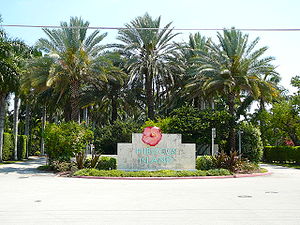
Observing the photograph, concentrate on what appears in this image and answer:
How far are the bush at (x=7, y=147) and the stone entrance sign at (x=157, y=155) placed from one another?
19619 millimetres

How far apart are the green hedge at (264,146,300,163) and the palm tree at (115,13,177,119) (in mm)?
16774

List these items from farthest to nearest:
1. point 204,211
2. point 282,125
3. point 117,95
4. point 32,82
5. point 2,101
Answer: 1. point 282,125
2. point 117,95
3. point 2,101
4. point 32,82
5. point 204,211

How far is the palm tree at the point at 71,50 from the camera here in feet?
87.1

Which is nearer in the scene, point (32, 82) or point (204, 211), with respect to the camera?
point (204, 211)

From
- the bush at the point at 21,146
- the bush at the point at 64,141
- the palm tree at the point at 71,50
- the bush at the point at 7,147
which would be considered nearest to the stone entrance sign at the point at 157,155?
the bush at the point at 64,141

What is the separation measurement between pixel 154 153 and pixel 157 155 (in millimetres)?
244

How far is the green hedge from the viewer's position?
3736cm

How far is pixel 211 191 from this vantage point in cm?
1297

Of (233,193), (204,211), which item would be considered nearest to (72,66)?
(233,193)

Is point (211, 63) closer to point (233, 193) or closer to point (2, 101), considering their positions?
point (233, 193)

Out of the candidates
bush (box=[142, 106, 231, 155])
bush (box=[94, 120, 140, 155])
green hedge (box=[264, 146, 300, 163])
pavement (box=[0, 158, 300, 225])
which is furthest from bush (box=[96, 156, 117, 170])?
green hedge (box=[264, 146, 300, 163])

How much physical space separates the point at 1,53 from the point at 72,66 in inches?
276

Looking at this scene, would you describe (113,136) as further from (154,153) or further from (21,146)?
(154,153)

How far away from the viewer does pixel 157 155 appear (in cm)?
2225
